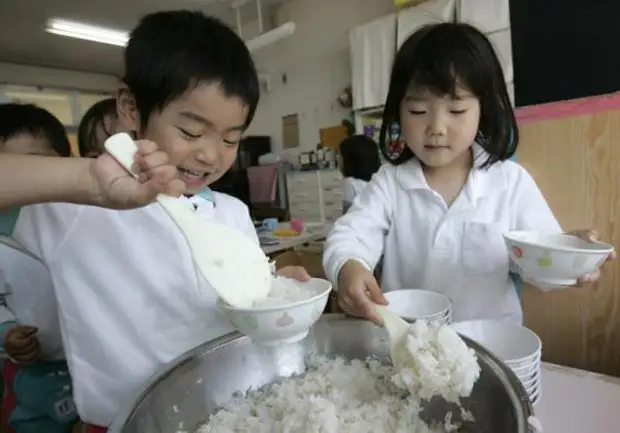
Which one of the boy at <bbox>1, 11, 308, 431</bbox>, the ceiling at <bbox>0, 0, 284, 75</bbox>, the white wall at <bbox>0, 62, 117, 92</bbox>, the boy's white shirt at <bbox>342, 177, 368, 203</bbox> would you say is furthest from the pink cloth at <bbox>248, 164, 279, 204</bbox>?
the boy at <bbox>1, 11, 308, 431</bbox>

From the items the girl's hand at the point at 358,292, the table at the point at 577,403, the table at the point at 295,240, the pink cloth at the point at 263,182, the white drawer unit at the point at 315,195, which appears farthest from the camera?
the pink cloth at the point at 263,182

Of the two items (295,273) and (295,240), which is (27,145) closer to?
(295,273)

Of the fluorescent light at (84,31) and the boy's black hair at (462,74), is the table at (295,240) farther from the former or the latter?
the fluorescent light at (84,31)

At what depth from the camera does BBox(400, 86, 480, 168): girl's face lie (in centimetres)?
88

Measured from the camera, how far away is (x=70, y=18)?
16.8 feet

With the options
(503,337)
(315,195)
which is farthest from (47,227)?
(315,195)

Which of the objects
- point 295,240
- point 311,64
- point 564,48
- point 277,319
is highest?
point 311,64

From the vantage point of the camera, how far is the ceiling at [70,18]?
4742 millimetres

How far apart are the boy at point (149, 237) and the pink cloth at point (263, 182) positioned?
4702 millimetres

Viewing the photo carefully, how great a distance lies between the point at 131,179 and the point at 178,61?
0.32 meters

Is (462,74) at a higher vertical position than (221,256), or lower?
higher

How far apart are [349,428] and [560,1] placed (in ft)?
3.73

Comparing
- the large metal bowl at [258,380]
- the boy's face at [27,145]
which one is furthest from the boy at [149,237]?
the boy's face at [27,145]

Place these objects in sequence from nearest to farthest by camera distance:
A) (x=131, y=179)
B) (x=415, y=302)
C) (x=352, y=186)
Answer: (x=131, y=179), (x=415, y=302), (x=352, y=186)
